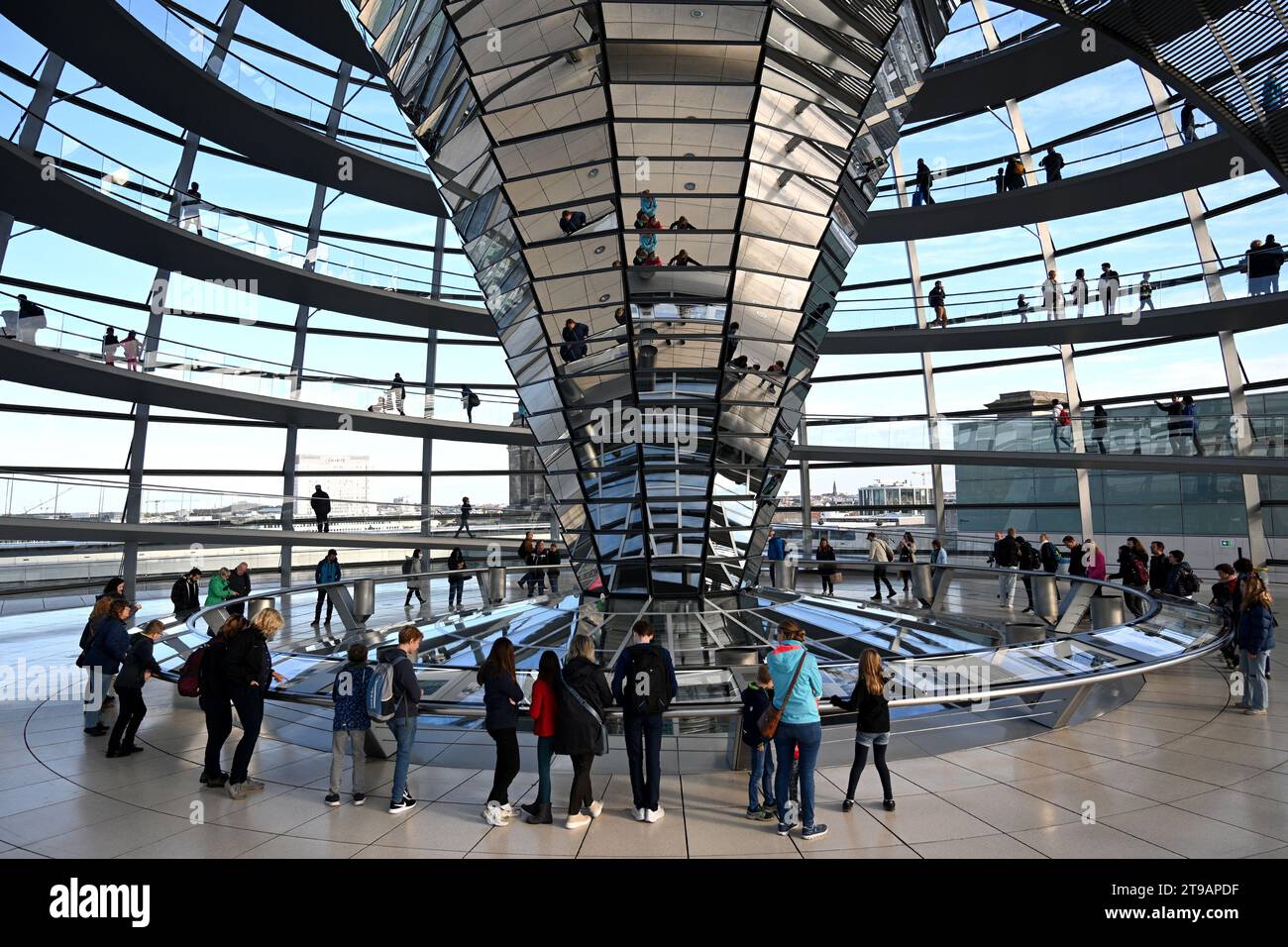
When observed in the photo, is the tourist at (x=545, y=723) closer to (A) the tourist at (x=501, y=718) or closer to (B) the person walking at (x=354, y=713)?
(A) the tourist at (x=501, y=718)

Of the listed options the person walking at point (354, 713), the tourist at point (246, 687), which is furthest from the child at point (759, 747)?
the tourist at point (246, 687)

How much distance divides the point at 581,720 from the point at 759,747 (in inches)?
56.7

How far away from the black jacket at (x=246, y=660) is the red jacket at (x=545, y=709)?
252 cm

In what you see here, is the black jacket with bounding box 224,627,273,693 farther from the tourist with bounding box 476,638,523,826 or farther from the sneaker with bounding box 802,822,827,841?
the sneaker with bounding box 802,822,827,841

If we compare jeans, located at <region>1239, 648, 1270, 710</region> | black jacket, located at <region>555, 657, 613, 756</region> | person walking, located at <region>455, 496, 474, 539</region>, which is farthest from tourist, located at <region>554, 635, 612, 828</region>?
person walking, located at <region>455, 496, 474, 539</region>

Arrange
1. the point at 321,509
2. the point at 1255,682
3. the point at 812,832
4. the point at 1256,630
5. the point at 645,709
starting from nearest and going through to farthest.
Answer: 1. the point at 812,832
2. the point at 645,709
3. the point at 1255,682
4. the point at 1256,630
5. the point at 321,509

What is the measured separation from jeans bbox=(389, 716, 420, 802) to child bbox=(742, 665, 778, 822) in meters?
2.69

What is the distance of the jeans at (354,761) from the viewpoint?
21.5 ft

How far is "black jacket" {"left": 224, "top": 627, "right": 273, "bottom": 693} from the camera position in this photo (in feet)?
22.3

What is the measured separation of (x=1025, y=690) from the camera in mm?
7055

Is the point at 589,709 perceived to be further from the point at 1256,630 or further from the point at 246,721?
the point at 1256,630

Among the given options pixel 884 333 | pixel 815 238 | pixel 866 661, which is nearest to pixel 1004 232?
pixel 884 333

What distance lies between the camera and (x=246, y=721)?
269 inches

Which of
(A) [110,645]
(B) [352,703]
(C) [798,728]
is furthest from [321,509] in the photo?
(C) [798,728]
